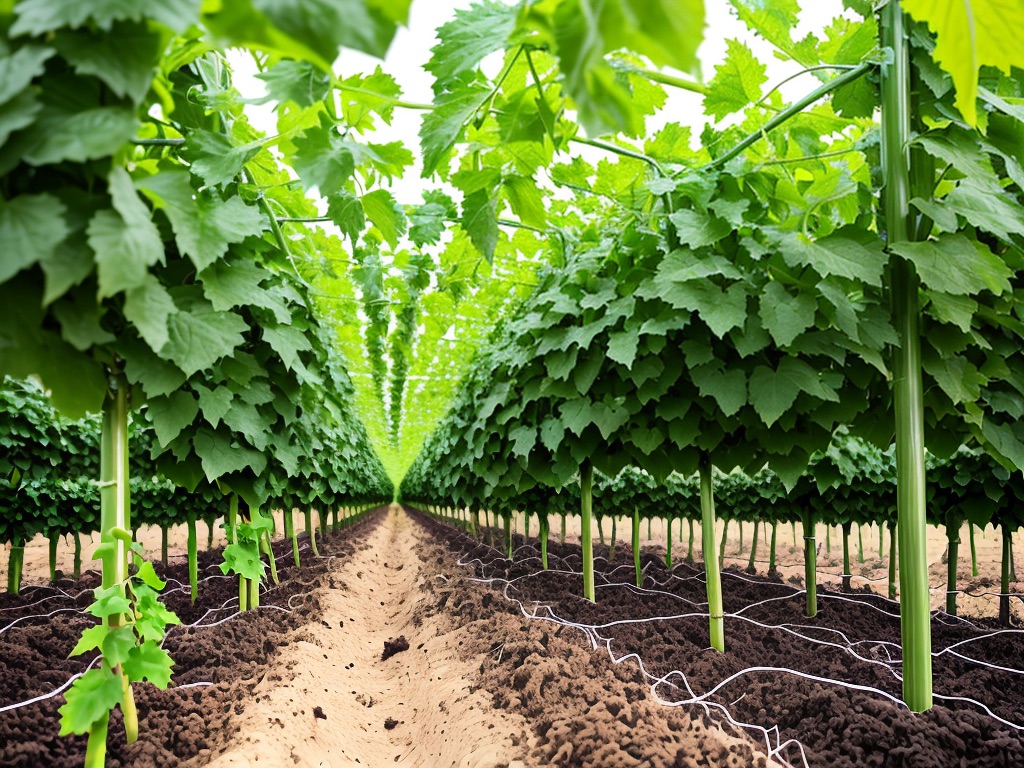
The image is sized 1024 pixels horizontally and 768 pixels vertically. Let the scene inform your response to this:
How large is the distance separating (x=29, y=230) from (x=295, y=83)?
2.39 ft

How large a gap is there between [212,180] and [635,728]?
2.34 metres

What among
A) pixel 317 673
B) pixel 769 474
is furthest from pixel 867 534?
pixel 317 673

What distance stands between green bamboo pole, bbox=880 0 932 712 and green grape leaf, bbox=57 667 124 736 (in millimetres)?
2574

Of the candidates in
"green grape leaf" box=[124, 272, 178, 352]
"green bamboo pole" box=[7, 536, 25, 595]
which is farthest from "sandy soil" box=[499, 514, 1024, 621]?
"green grape leaf" box=[124, 272, 178, 352]

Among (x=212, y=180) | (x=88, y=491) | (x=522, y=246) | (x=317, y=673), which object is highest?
(x=522, y=246)

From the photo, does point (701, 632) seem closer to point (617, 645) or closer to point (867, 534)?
point (617, 645)

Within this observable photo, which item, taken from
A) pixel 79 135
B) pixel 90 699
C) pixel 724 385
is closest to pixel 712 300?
pixel 724 385

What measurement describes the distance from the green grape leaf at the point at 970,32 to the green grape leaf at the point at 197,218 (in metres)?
1.40

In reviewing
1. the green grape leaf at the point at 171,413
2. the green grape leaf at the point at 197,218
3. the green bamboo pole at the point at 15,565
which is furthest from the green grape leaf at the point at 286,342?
the green bamboo pole at the point at 15,565

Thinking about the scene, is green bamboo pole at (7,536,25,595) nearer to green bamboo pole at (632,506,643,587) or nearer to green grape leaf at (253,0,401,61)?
green bamboo pole at (632,506,643,587)

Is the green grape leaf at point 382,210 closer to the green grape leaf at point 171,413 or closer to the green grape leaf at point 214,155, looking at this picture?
the green grape leaf at point 214,155

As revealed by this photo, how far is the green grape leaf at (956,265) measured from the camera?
202cm

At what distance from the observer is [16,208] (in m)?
0.95

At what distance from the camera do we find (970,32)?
98 cm
